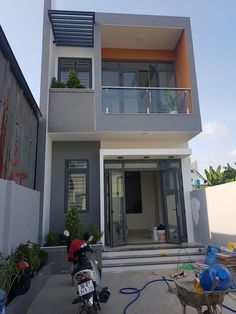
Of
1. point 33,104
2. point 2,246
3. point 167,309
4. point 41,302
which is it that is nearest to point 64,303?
point 41,302

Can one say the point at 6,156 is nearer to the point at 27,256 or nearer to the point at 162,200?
the point at 27,256

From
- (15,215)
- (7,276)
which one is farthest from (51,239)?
(7,276)

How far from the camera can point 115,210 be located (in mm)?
8477

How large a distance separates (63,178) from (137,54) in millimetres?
5925

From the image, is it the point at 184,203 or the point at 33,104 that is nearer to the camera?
the point at 33,104

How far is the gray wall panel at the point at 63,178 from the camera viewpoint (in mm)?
8328

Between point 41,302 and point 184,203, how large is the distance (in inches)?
234

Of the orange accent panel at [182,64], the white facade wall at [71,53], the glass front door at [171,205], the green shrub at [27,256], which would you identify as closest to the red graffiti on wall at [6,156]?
the green shrub at [27,256]

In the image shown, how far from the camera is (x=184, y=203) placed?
29.1 feet

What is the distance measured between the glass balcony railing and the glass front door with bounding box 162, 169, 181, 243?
237 centimetres

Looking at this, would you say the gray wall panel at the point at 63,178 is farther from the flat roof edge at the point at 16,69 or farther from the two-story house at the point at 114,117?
the flat roof edge at the point at 16,69

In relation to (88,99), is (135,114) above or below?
below

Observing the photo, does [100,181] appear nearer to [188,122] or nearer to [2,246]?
[188,122]

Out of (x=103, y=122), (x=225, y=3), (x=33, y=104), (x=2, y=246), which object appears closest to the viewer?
(x=2, y=246)
